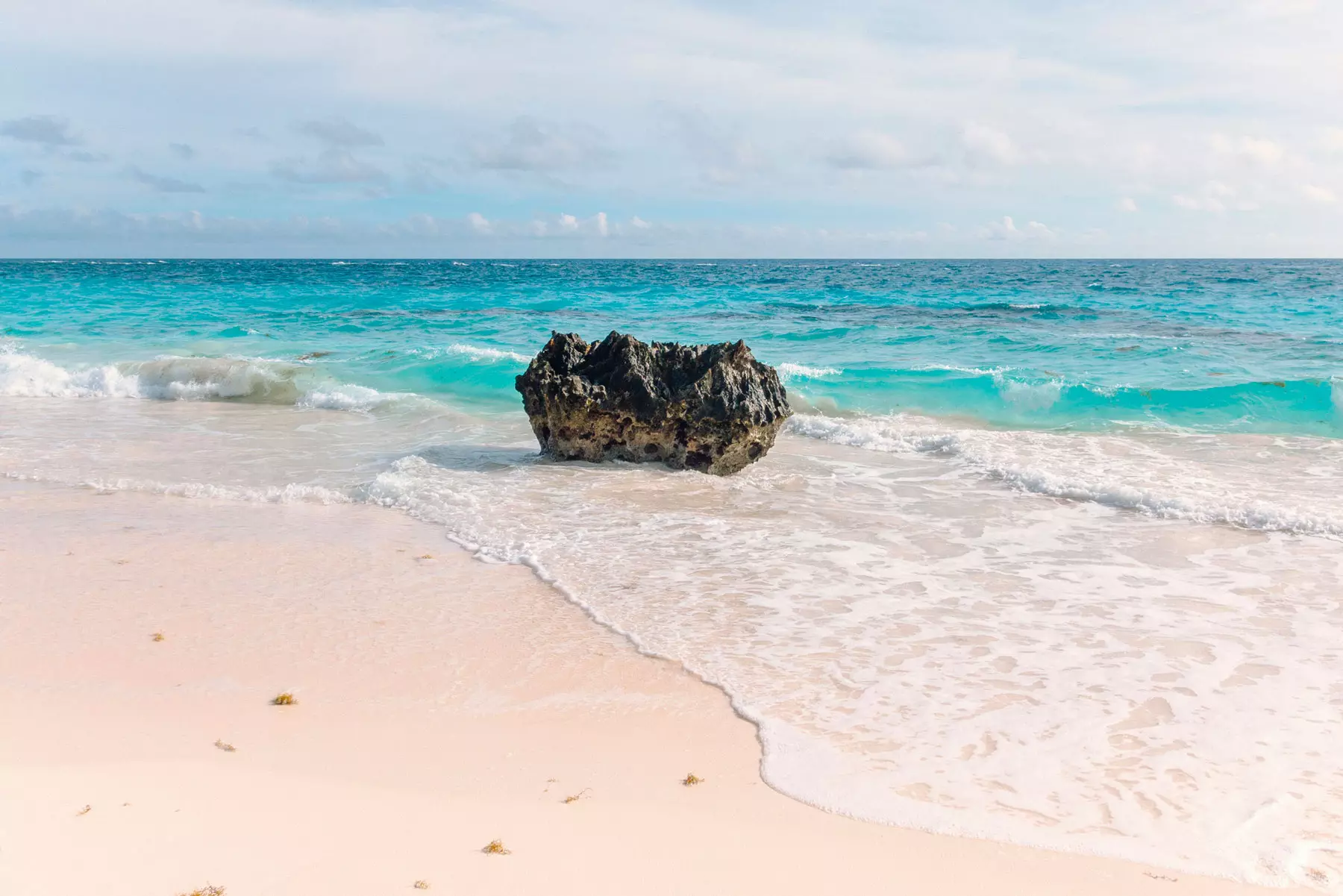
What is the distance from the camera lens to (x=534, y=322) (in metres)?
28.1

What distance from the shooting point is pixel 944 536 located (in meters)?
7.36

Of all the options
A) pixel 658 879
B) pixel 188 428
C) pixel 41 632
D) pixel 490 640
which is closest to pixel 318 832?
pixel 658 879

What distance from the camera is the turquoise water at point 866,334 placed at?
14.4m

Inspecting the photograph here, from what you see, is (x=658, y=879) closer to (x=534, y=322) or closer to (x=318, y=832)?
(x=318, y=832)

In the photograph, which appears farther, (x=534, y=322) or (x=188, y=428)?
(x=534, y=322)

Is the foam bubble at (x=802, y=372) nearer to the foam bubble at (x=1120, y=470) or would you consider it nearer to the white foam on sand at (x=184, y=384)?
the foam bubble at (x=1120, y=470)

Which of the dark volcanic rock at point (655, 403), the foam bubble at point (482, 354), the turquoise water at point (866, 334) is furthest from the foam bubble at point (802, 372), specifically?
the dark volcanic rock at point (655, 403)

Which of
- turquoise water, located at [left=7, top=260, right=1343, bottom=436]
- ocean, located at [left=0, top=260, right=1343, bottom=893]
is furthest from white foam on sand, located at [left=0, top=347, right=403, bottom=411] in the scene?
turquoise water, located at [left=7, top=260, right=1343, bottom=436]

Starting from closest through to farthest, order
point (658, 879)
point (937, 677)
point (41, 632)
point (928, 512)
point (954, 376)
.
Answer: point (658, 879), point (937, 677), point (41, 632), point (928, 512), point (954, 376)

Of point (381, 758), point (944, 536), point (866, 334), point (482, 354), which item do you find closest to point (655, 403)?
point (944, 536)

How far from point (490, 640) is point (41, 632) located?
8.06ft

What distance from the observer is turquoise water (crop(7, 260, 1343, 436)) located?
14.4m

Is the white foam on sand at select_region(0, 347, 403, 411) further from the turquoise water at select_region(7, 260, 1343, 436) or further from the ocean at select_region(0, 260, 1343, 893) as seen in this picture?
the turquoise water at select_region(7, 260, 1343, 436)

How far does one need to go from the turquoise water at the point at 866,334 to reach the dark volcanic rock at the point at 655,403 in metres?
5.08
